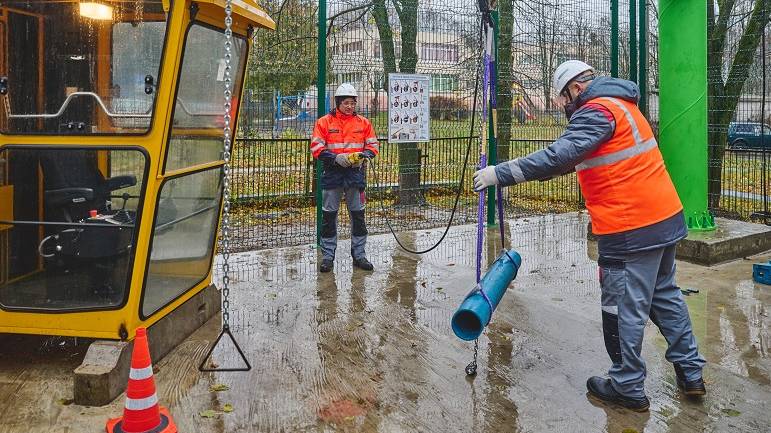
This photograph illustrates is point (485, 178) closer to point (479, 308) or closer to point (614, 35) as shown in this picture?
point (479, 308)

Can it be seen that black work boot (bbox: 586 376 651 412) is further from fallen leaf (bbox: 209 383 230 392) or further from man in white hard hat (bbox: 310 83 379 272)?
man in white hard hat (bbox: 310 83 379 272)

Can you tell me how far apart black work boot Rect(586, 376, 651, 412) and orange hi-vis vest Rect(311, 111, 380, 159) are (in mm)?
3596

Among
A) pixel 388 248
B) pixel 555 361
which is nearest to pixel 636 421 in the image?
pixel 555 361

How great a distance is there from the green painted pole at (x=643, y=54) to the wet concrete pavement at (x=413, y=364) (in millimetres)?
3184

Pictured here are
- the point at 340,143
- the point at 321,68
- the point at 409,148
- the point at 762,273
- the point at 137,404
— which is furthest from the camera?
the point at 409,148

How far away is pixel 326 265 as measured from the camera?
6.96 meters

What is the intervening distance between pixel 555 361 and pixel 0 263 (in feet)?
11.8

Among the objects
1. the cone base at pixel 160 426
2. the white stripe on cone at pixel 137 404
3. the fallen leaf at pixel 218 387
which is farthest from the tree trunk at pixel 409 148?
the white stripe on cone at pixel 137 404

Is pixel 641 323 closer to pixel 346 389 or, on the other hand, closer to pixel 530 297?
pixel 346 389

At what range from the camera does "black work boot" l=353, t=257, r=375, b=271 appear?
7.03 m

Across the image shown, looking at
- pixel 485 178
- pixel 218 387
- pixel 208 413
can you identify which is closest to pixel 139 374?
pixel 208 413

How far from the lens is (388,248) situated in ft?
26.8

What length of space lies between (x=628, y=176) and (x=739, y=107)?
20.8ft

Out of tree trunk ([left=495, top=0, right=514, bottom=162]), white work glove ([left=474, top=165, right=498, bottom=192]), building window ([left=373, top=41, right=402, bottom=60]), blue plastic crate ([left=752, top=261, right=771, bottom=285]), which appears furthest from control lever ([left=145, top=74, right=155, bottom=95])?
tree trunk ([left=495, top=0, right=514, bottom=162])
